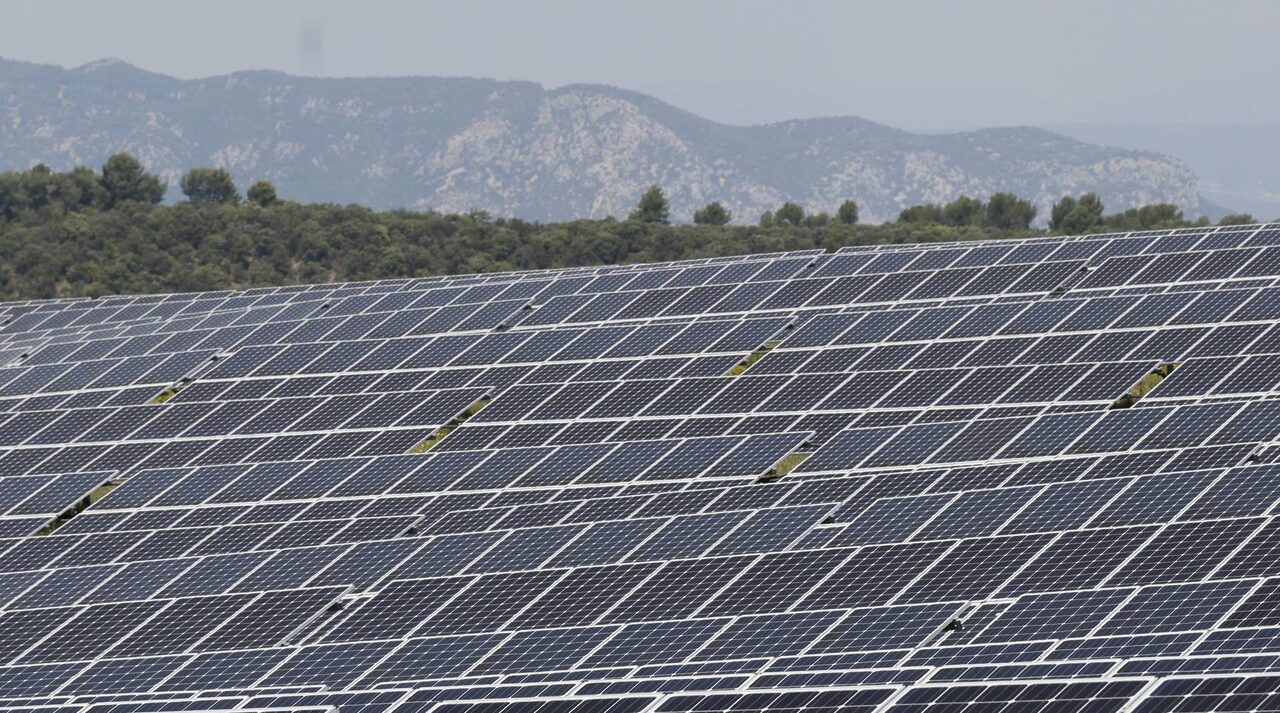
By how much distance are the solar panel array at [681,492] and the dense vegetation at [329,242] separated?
54802 mm

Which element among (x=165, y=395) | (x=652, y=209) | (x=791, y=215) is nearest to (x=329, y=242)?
(x=652, y=209)

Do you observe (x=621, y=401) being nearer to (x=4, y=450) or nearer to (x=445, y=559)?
(x=445, y=559)

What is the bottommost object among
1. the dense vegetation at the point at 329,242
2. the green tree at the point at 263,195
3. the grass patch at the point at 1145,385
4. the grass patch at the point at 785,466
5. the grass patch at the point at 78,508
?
the grass patch at the point at 78,508

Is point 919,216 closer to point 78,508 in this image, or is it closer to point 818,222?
point 818,222

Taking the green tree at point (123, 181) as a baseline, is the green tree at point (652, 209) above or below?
below

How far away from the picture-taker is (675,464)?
201ft

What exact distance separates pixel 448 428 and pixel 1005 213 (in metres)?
108

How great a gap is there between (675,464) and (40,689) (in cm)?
1932

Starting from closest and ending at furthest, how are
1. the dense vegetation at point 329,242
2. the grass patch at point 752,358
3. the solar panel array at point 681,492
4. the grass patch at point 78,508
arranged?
the solar panel array at point 681,492 < the grass patch at point 78,508 < the grass patch at point 752,358 < the dense vegetation at point 329,242

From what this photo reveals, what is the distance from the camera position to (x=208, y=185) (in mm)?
189375

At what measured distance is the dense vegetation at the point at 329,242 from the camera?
14000 centimetres

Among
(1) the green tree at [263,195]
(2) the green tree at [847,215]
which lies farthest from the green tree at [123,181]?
(2) the green tree at [847,215]

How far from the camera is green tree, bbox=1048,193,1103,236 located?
151875 millimetres

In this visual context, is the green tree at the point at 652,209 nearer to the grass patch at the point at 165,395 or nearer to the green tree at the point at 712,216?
the green tree at the point at 712,216
